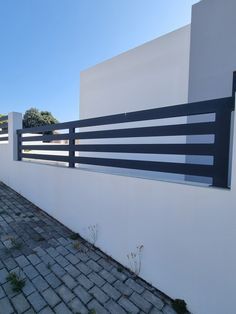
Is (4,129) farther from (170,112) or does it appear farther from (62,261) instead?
(170,112)

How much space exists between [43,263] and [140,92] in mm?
4550

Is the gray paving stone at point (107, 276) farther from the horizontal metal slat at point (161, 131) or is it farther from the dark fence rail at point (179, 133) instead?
the horizontal metal slat at point (161, 131)

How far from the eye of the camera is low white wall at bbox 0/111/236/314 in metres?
1.36

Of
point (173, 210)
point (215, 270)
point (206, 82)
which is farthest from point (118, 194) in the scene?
point (206, 82)

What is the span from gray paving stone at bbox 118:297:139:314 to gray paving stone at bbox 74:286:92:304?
0.30 meters

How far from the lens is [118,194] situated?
2.20 m

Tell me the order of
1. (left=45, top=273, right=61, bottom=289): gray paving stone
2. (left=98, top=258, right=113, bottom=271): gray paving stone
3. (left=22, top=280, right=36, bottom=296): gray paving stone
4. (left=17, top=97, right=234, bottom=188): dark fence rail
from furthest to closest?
(left=98, top=258, right=113, bottom=271): gray paving stone < (left=45, top=273, right=61, bottom=289): gray paving stone < (left=22, top=280, right=36, bottom=296): gray paving stone < (left=17, top=97, right=234, bottom=188): dark fence rail

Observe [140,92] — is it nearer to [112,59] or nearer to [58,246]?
[112,59]

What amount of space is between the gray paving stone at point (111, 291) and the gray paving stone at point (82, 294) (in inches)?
6.9

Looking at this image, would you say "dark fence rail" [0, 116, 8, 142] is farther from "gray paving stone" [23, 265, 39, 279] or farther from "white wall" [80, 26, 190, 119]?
"gray paving stone" [23, 265, 39, 279]

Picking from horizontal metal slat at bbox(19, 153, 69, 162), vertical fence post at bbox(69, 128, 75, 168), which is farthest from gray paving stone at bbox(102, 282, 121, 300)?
horizontal metal slat at bbox(19, 153, 69, 162)

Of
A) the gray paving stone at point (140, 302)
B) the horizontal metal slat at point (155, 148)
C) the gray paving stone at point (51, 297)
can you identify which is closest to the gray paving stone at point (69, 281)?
the gray paving stone at point (51, 297)

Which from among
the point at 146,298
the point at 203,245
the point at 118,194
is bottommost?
the point at 146,298

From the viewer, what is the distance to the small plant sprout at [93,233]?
2.51 m
